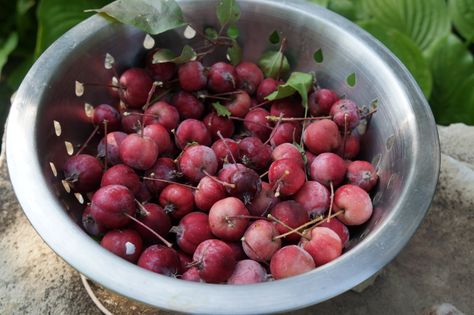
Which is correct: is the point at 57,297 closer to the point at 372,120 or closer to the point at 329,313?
the point at 329,313

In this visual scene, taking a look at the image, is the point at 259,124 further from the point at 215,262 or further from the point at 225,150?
the point at 215,262

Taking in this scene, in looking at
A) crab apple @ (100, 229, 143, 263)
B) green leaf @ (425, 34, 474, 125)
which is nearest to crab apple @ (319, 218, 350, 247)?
crab apple @ (100, 229, 143, 263)

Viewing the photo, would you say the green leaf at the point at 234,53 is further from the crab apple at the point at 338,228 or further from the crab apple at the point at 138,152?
the crab apple at the point at 338,228

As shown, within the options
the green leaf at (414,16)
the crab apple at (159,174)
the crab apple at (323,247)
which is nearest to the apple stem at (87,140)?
the crab apple at (159,174)

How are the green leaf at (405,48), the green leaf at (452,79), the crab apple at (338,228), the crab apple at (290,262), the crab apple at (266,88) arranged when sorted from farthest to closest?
the green leaf at (452,79) → the green leaf at (405,48) → the crab apple at (266,88) → the crab apple at (338,228) → the crab apple at (290,262)

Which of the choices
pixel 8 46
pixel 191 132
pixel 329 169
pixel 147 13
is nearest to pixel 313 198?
pixel 329 169

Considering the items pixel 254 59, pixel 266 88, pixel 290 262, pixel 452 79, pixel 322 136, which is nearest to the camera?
pixel 290 262
